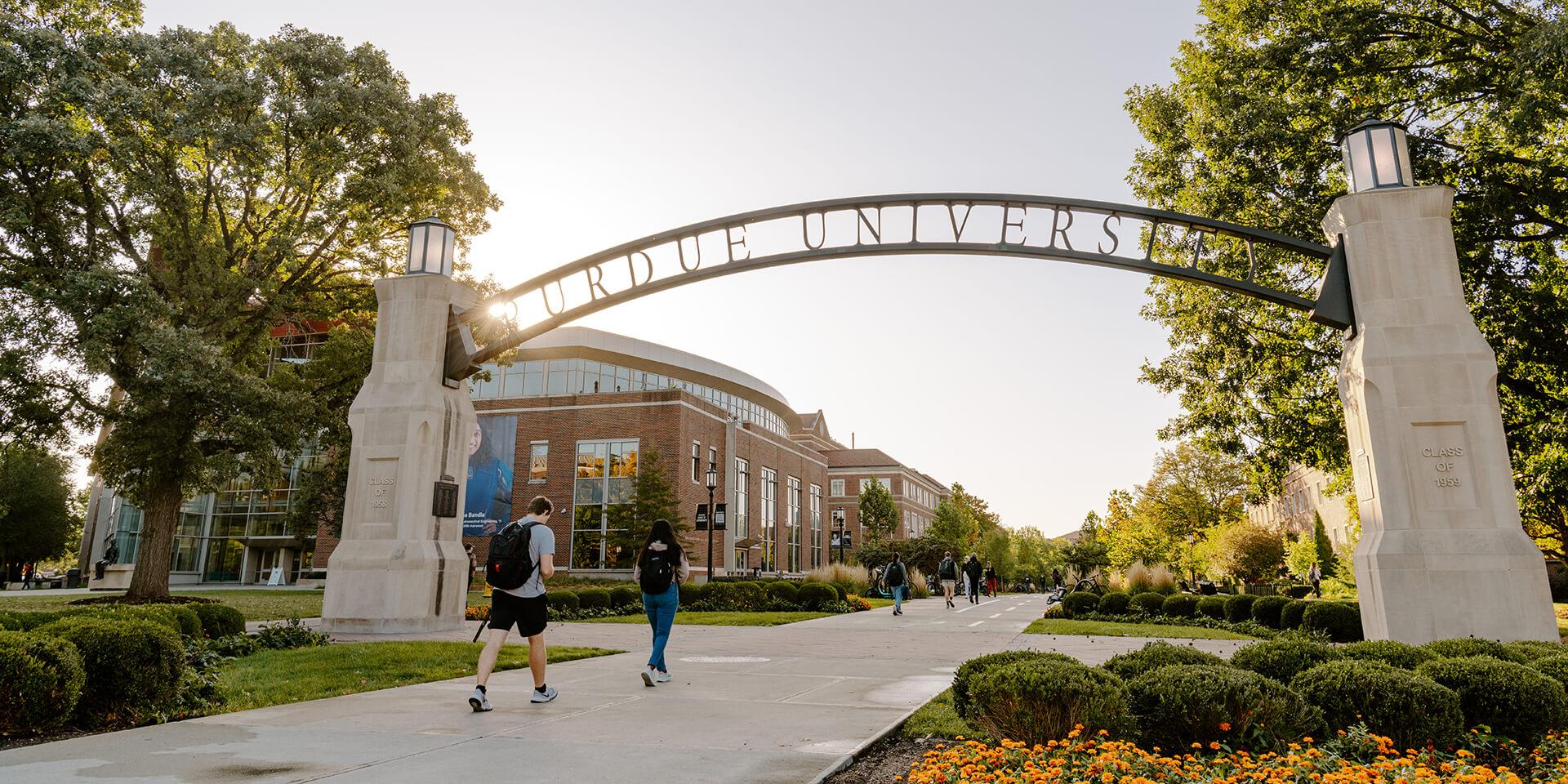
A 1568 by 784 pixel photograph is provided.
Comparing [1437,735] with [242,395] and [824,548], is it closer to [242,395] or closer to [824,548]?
[242,395]

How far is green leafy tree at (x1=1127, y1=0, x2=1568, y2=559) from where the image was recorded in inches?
539

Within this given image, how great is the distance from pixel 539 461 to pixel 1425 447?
4123 centimetres

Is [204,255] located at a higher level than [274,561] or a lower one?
higher

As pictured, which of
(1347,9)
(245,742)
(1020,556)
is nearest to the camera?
(245,742)

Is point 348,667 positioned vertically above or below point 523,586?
below

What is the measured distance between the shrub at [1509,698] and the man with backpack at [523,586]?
19.6ft

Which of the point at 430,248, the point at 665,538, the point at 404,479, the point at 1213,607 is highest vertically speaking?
the point at 430,248

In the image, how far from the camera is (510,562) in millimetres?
6426

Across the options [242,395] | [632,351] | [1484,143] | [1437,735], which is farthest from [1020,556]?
[1437,735]

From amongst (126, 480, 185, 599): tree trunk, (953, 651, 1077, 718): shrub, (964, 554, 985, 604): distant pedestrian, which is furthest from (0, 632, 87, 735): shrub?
(964, 554, 985, 604): distant pedestrian

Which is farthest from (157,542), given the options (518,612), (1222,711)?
(1222,711)

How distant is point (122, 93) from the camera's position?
1584cm

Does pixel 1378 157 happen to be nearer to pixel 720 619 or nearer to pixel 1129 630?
pixel 1129 630

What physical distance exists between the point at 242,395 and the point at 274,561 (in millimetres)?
39962
